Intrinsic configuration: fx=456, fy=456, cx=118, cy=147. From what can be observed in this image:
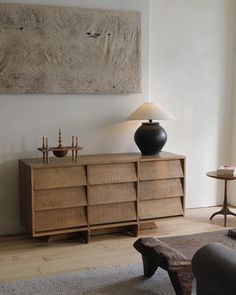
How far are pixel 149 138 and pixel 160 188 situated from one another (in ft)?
1.51

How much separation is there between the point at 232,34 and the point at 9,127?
2.60 meters

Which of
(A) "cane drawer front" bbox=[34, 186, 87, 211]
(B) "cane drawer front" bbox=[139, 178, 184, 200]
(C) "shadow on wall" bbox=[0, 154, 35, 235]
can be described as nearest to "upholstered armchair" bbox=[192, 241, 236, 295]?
(A) "cane drawer front" bbox=[34, 186, 87, 211]

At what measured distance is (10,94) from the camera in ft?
12.9

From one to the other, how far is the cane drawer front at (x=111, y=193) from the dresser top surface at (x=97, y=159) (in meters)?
0.21

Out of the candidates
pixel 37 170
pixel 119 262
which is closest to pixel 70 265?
pixel 119 262

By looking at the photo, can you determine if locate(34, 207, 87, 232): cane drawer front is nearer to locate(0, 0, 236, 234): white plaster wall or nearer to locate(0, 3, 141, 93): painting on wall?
locate(0, 0, 236, 234): white plaster wall

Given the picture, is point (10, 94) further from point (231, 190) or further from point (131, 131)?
point (231, 190)

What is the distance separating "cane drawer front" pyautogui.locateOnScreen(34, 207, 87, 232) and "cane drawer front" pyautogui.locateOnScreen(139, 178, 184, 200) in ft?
1.87

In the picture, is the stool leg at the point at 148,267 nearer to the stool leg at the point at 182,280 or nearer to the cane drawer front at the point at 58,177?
the stool leg at the point at 182,280

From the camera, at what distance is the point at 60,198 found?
12.3 feet

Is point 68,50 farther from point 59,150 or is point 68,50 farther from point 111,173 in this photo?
point 111,173

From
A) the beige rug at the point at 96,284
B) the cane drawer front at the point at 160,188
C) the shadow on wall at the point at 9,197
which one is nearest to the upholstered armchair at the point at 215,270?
the beige rug at the point at 96,284

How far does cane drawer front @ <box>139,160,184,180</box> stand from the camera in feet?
13.2

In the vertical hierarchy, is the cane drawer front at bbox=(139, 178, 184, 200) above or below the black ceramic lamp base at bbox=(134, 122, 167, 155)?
below
